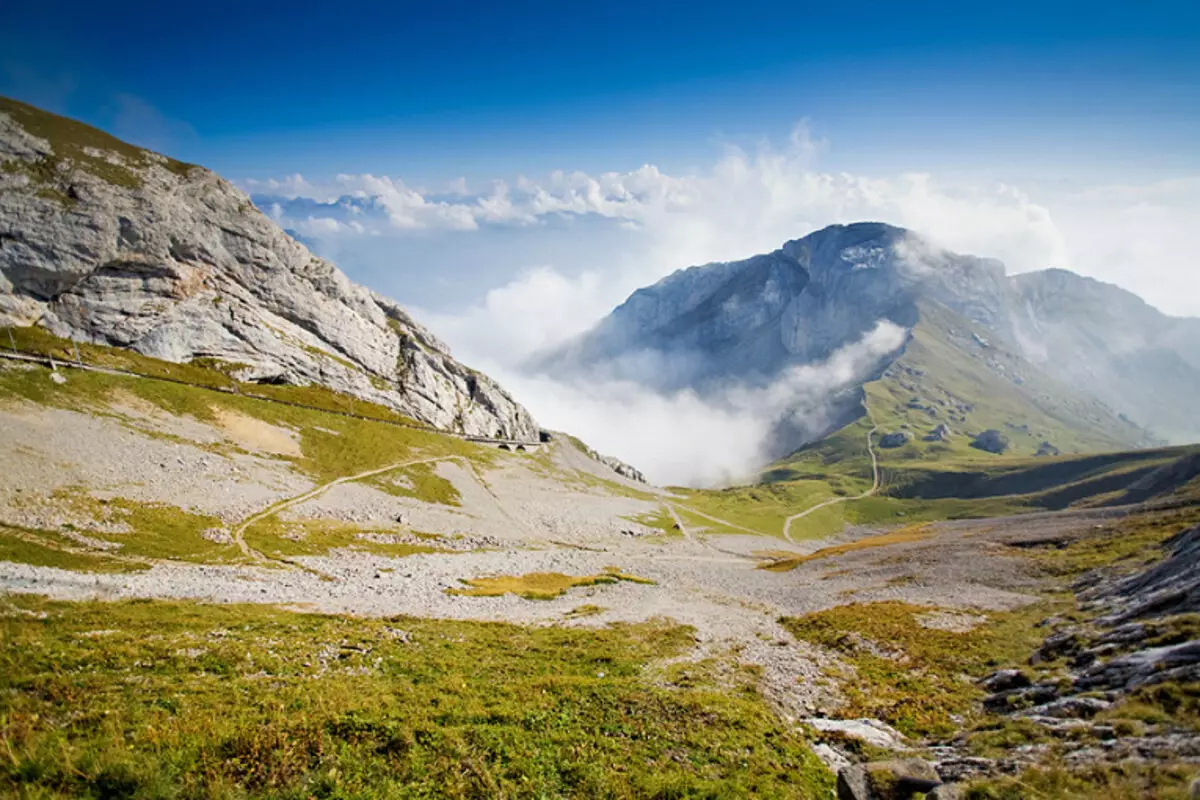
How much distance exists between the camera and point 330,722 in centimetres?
1252

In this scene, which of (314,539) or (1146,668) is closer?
(1146,668)

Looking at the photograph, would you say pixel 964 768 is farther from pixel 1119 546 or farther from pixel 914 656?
pixel 1119 546

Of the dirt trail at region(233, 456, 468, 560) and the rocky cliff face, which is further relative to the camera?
the rocky cliff face

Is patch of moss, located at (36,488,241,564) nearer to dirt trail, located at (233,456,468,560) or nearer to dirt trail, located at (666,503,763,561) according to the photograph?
dirt trail, located at (233,456,468,560)

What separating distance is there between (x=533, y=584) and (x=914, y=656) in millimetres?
38696

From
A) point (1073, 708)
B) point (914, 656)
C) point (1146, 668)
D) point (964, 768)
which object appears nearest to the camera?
point (964, 768)

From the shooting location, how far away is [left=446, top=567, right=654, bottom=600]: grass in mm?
49406

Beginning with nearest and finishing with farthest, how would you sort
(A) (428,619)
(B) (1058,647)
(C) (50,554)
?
1. (B) (1058,647)
2. (A) (428,619)
3. (C) (50,554)

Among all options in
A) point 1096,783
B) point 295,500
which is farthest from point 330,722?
point 295,500

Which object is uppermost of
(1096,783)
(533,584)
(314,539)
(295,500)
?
(295,500)

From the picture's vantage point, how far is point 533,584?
5747cm

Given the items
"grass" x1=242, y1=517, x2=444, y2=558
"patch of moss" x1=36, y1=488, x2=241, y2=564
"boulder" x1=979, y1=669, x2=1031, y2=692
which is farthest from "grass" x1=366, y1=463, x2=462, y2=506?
"boulder" x1=979, y1=669, x2=1031, y2=692

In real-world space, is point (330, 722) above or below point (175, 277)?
below

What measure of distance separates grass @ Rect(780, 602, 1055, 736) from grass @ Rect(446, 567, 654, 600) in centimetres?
2270
